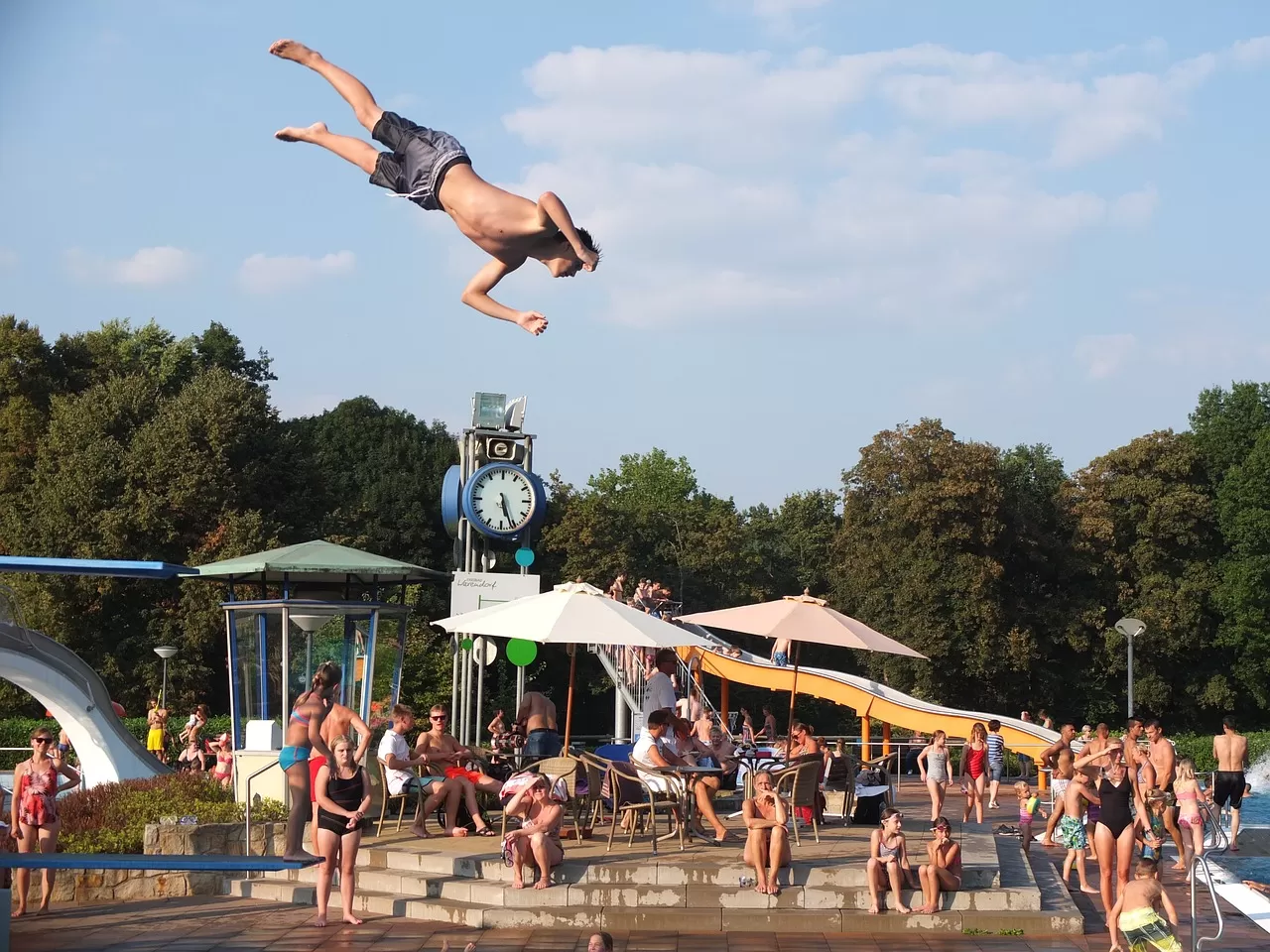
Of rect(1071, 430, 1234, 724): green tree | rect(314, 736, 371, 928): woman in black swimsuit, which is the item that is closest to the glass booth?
rect(314, 736, 371, 928): woman in black swimsuit

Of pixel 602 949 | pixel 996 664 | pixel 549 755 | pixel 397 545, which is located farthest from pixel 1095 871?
pixel 397 545

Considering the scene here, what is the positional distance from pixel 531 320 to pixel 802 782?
4.46 meters

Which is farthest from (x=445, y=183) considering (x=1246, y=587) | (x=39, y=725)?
(x=1246, y=587)

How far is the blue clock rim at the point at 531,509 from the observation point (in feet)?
68.8

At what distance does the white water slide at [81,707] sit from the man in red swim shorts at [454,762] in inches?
312

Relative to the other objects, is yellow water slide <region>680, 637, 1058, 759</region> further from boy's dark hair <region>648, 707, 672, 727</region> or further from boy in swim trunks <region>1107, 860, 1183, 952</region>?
boy in swim trunks <region>1107, 860, 1183, 952</region>

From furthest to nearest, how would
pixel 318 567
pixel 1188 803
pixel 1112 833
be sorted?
pixel 318 567 → pixel 1188 803 → pixel 1112 833

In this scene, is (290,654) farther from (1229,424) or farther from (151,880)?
(1229,424)

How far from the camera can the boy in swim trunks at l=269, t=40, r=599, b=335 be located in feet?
32.2

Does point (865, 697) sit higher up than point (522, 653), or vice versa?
point (522, 653)

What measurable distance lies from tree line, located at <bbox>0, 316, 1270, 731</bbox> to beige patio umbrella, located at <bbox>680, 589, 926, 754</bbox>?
64.4 ft

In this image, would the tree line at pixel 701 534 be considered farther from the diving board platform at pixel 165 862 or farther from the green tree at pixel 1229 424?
the diving board platform at pixel 165 862

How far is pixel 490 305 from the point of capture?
1096cm

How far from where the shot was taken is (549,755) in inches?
560
